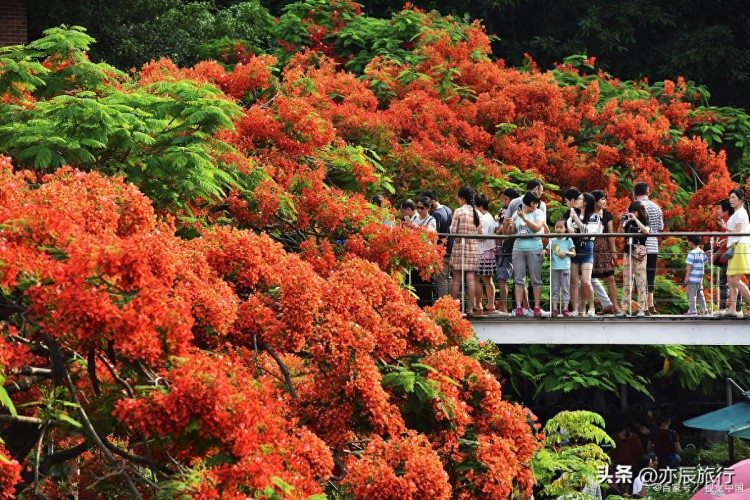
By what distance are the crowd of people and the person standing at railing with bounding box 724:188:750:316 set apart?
0.01m

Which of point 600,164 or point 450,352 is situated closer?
point 450,352

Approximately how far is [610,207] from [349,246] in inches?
249

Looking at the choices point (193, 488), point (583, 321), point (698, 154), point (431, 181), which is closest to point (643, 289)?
point (583, 321)

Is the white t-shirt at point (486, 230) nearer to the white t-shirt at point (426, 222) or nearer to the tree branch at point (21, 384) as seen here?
the white t-shirt at point (426, 222)

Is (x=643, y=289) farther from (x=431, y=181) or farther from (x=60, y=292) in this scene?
(x=60, y=292)

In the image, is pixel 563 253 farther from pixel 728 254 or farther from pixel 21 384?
pixel 21 384

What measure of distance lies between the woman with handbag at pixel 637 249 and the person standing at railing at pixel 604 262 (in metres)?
0.16

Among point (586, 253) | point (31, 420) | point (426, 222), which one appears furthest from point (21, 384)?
point (586, 253)

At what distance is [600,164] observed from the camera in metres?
19.1

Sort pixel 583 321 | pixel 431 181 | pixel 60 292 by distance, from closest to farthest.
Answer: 1. pixel 60 292
2. pixel 583 321
3. pixel 431 181

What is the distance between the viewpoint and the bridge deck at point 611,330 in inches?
599

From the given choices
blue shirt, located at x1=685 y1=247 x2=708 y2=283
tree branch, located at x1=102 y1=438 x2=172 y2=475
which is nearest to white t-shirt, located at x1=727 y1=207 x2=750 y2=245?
blue shirt, located at x1=685 y1=247 x2=708 y2=283

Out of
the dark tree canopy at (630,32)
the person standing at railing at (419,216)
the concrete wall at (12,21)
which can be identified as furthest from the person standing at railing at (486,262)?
the dark tree canopy at (630,32)

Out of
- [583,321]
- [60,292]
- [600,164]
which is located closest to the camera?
[60,292]
